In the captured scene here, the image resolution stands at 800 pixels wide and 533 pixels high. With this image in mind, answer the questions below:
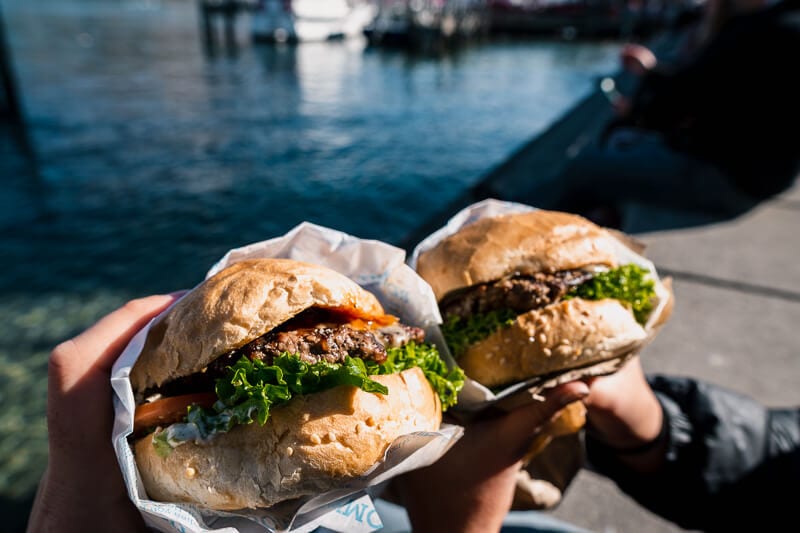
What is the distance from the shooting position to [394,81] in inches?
1214

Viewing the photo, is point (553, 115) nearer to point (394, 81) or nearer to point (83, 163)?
point (394, 81)

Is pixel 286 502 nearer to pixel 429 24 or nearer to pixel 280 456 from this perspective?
pixel 280 456

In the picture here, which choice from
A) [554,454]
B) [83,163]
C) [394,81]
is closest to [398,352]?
[554,454]

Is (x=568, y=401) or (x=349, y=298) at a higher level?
(x=349, y=298)

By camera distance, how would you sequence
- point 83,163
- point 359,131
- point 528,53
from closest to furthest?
point 83,163
point 359,131
point 528,53

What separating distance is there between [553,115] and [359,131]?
8.32m

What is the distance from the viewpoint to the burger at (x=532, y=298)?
7.31ft

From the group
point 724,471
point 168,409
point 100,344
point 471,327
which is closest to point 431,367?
point 471,327

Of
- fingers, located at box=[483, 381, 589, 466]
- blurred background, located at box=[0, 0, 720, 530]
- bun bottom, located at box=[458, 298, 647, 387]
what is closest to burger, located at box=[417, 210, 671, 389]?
bun bottom, located at box=[458, 298, 647, 387]

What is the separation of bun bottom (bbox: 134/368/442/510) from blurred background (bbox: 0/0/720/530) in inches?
129

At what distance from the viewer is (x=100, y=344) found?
1.92m

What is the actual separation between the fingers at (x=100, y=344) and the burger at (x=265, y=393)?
0.11 m

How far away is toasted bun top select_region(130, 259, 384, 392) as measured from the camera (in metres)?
1.72

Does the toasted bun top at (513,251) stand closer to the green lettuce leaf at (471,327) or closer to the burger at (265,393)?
the green lettuce leaf at (471,327)
